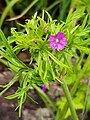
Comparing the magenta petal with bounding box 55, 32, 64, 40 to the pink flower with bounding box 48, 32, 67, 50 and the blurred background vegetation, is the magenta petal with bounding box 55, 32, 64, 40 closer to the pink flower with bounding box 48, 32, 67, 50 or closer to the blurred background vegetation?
the pink flower with bounding box 48, 32, 67, 50

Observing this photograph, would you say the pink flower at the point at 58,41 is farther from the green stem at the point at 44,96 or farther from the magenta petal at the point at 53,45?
the green stem at the point at 44,96

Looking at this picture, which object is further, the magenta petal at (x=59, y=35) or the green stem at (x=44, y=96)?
the green stem at (x=44, y=96)

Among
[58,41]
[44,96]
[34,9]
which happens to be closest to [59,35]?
[58,41]

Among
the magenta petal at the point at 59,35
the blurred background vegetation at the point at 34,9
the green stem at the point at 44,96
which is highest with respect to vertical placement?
the magenta petal at the point at 59,35

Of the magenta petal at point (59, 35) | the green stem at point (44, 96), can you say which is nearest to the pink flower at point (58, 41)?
the magenta petal at point (59, 35)

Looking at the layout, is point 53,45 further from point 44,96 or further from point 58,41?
point 44,96

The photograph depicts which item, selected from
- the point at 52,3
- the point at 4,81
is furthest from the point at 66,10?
the point at 4,81

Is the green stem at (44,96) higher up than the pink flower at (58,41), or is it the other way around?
the pink flower at (58,41)

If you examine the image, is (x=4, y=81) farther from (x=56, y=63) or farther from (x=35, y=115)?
(x=56, y=63)
